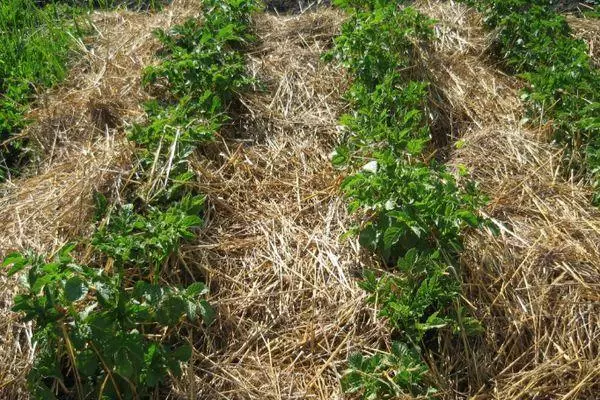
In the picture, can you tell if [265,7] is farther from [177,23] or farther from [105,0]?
[105,0]

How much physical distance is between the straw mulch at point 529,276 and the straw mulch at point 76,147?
1.59 m

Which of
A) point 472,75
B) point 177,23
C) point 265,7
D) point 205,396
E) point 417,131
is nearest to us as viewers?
point 205,396

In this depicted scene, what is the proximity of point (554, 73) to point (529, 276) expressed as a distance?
49.9 inches

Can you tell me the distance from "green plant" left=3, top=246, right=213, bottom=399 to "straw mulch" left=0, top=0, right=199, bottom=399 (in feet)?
0.50

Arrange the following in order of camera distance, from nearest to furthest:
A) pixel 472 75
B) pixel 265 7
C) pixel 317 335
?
pixel 317 335 → pixel 472 75 → pixel 265 7

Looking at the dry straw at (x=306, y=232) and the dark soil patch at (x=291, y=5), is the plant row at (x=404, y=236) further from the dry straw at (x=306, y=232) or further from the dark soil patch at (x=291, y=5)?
the dark soil patch at (x=291, y=5)

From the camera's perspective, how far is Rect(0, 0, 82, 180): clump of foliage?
3.94m

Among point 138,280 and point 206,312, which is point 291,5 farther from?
point 206,312

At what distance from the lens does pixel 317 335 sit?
2.88 metres

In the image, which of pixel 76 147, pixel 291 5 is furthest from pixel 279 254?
pixel 291 5

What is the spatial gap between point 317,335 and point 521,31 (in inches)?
90.3

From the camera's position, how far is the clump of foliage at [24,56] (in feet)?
12.9

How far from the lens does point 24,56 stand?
14.5ft

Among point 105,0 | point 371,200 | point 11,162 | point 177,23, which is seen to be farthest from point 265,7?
point 371,200
